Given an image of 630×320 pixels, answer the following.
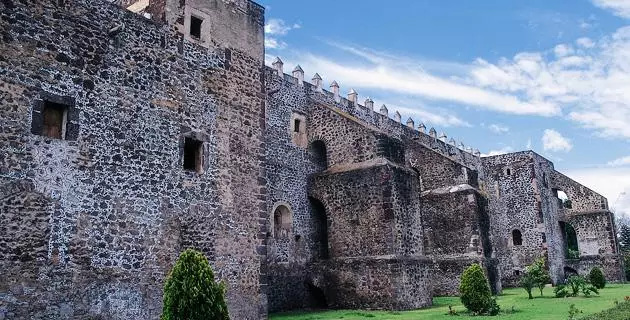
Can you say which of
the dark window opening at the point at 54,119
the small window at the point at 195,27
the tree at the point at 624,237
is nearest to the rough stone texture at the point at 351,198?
the small window at the point at 195,27

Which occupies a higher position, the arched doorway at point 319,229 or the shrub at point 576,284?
the arched doorway at point 319,229

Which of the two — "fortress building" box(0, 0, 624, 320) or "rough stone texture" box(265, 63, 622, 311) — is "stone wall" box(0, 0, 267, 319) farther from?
"rough stone texture" box(265, 63, 622, 311)

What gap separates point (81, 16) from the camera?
1082 cm

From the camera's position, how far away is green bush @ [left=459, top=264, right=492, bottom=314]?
1458 cm

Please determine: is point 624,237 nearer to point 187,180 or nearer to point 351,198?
point 351,198

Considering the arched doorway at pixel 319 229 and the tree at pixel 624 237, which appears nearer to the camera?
the arched doorway at pixel 319 229

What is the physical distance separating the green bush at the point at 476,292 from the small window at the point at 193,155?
A: 26.4ft

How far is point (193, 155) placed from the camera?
12.9 m

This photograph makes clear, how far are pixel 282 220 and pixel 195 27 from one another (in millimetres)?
8476

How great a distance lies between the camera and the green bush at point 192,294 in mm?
8367

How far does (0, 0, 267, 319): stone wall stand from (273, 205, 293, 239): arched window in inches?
210

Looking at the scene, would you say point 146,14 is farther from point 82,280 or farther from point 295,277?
point 295,277

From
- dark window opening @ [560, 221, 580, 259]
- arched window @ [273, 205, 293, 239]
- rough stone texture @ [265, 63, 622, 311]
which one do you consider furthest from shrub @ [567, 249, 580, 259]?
arched window @ [273, 205, 293, 239]

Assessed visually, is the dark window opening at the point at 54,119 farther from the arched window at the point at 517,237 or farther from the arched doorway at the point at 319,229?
the arched window at the point at 517,237
